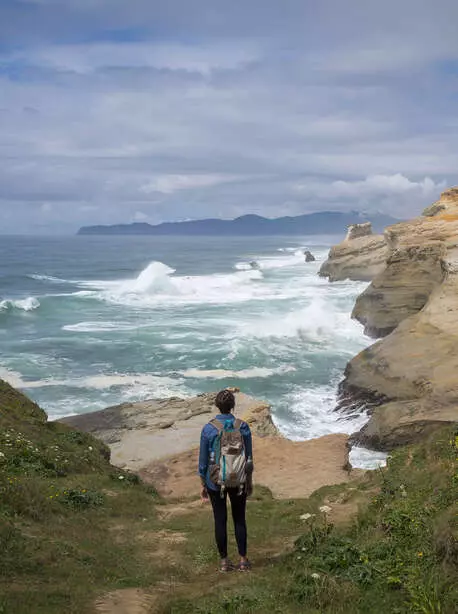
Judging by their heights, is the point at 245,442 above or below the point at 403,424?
above

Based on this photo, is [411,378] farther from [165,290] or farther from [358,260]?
[358,260]

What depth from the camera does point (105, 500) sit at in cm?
916

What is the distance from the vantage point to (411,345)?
2062cm

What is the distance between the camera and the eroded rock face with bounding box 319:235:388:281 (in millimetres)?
58678

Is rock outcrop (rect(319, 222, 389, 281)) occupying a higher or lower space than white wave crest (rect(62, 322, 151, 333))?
higher

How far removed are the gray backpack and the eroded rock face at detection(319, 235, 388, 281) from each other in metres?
53.3

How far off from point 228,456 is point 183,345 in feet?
81.0

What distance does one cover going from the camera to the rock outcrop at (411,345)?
16.0 metres

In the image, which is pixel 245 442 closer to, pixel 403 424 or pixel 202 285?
pixel 403 424

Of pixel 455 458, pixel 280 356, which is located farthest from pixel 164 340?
pixel 455 458

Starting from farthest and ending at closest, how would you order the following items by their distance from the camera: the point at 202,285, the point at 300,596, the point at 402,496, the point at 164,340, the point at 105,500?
the point at 202,285
the point at 164,340
the point at 105,500
the point at 402,496
the point at 300,596

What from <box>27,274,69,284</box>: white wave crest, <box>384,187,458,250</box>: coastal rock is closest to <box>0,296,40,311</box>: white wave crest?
<box>27,274,69,284</box>: white wave crest

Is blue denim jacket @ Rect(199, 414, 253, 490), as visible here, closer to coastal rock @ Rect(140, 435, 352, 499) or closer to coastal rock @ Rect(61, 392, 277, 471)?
coastal rock @ Rect(140, 435, 352, 499)

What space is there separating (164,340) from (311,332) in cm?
774
